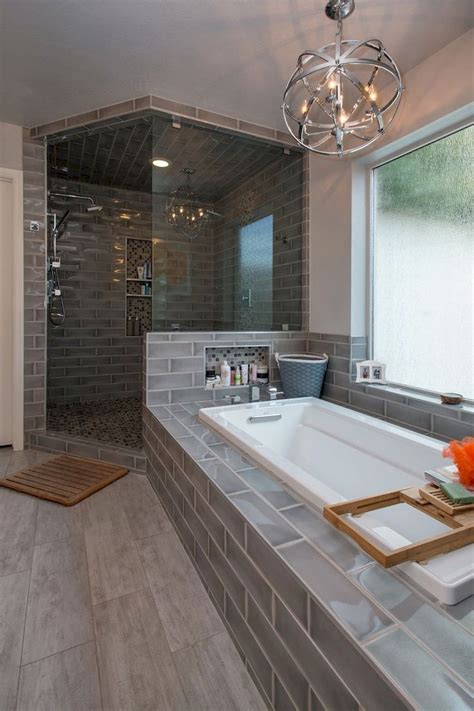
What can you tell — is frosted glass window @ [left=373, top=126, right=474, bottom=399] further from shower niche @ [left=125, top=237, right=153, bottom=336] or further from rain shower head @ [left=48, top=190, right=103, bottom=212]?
rain shower head @ [left=48, top=190, right=103, bottom=212]

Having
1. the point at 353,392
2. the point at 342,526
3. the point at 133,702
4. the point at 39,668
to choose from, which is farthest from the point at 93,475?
the point at 342,526

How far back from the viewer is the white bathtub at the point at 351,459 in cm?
88

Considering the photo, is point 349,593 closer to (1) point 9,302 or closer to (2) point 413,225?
(2) point 413,225

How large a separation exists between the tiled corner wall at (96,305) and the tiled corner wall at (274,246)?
1.34 m

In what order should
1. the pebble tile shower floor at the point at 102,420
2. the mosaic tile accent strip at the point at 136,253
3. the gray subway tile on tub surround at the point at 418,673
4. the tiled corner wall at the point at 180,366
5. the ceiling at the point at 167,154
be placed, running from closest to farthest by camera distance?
1. the gray subway tile on tub surround at the point at 418,673
2. the tiled corner wall at the point at 180,366
3. the ceiling at the point at 167,154
4. the pebble tile shower floor at the point at 102,420
5. the mosaic tile accent strip at the point at 136,253

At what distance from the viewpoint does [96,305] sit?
4434 mm

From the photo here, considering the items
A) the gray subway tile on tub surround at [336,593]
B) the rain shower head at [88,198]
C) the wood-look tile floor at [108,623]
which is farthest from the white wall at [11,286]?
the gray subway tile on tub surround at [336,593]

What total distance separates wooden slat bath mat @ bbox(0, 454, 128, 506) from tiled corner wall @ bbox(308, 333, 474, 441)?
65.4 inches

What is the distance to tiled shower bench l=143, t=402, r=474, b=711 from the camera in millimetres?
Result: 667

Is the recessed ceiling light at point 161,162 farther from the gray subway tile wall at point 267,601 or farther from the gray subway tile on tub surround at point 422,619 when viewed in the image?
the gray subway tile on tub surround at point 422,619

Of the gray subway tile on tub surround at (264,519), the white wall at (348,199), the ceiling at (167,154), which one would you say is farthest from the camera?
the ceiling at (167,154)

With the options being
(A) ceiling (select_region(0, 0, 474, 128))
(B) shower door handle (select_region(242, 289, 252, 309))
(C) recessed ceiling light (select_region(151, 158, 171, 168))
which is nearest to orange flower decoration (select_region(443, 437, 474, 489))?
(A) ceiling (select_region(0, 0, 474, 128))

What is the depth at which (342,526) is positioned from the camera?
3.34 ft

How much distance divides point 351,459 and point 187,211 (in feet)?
9.02
